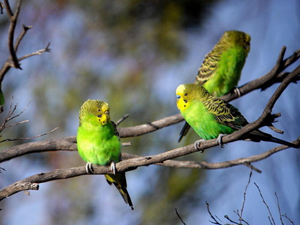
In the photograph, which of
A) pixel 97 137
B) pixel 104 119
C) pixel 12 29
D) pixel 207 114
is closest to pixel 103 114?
pixel 104 119

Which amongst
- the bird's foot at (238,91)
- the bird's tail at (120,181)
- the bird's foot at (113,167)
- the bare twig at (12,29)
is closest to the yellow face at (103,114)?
the bird's foot at (113,167)

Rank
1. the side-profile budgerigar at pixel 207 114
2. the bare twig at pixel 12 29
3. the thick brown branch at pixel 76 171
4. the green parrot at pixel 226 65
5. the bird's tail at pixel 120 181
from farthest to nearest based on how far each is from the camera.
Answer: the green parrot at pixel 226 65, the bird's tail at pixel 120 181, the side-profile budgerigar at pixel 207 114, the thick brown branch at pixel 76 171, the bare twig at pixel 12 29

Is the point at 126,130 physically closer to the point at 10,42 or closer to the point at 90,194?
the point at 10,42

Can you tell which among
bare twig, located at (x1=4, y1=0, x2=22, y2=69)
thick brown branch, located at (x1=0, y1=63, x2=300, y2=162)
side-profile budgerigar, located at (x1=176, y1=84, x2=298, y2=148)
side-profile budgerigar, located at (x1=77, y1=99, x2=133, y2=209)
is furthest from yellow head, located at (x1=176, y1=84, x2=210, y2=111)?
bare twig, located at (x1=4, y1=0, x2=22, y2=69)

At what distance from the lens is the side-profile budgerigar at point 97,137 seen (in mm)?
4188

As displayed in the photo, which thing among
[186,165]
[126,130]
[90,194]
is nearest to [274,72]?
[186,165]

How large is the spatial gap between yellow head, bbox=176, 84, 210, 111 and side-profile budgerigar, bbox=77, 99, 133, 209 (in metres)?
0.91

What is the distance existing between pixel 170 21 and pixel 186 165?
7367 mm

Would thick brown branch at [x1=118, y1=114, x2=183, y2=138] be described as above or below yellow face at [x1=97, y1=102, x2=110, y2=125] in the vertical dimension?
below

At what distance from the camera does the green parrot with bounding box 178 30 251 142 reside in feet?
21.2

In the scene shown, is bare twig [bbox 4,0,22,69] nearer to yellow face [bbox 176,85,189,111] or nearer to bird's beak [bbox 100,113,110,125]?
bird's beak [bbox 100,113,110,125]

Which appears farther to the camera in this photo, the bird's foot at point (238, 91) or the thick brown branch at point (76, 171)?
the bird's foot at point (238, 91)

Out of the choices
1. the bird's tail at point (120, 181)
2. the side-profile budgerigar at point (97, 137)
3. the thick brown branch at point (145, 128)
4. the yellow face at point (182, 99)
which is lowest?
the bird's tail at point (120, 181)

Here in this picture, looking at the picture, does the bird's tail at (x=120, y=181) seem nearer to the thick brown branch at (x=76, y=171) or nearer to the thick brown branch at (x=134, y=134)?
the thick brown branch at (x=76, y=171)
